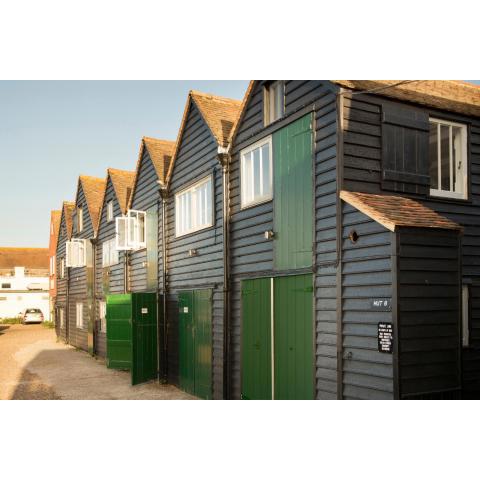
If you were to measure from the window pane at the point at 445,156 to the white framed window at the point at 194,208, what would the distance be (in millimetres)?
5448

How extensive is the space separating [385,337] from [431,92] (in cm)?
480

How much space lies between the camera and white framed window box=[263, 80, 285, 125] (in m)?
10.5

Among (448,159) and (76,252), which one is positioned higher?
(448,159)

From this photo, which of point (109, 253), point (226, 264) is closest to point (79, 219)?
point (109, 253)

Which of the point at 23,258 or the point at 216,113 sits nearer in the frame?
the point at 216,113

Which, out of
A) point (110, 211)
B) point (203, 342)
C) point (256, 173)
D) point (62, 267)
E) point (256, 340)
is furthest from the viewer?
point (62, 267)

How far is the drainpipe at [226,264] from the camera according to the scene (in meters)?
12.1

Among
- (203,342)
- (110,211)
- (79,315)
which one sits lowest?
(79,315)

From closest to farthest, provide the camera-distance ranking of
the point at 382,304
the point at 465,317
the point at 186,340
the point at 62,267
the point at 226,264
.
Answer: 1. the point at 382,304
2. the point at 465,317
3. the point at 226,264
4. the point at 186,340
5. the point at 62,267

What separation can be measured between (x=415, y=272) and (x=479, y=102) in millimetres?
4797

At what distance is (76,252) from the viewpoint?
2792 cm

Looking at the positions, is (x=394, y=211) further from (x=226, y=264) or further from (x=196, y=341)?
(x=196, y=341)

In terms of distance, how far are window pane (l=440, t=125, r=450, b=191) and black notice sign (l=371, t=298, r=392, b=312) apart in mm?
3227

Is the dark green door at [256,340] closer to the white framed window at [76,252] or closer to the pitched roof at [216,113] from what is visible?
the pitched roof at [216,113]
